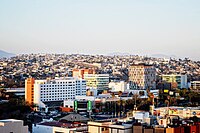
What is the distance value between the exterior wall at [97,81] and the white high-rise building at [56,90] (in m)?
10.1

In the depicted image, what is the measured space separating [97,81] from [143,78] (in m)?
8.03

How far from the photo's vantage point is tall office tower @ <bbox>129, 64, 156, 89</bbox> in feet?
208

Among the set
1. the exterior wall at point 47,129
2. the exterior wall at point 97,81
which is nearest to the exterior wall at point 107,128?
the exterior wall at point 47,129

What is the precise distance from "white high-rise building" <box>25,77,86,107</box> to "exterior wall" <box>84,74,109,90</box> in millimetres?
10125

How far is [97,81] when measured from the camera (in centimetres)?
5847

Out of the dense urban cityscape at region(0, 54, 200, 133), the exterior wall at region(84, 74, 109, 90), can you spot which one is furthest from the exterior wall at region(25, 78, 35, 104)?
the exterior wall at region(84, 74, 109, 90)

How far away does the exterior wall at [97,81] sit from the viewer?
58281 mm

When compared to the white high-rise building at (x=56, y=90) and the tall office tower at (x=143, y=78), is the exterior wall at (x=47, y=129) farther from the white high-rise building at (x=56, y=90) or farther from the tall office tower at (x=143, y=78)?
the tall office tower at (x=143, y=78)

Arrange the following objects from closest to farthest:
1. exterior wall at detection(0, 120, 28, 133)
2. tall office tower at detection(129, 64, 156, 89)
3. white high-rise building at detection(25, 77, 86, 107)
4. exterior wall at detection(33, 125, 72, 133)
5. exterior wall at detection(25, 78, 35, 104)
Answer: exterior wall at detection(0, 120, 28, 133)
exterior wall at detection(33, 125, 72, 133)
white high-rise building at detection(25, 77, 86, 107)
exterior wall at detection(25, 78, 35, 104)
tall office tower at detection(129, 64, 156, 89)

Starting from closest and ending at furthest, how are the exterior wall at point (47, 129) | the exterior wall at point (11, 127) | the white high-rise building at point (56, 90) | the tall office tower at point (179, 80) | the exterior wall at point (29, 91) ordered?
1. the exterior wall at point (11, 127)
2. the exterior wall at point (47, 129)
3. the white high-rise building at point (56, 90)
4. the exterior wall at point (29, 91)
5. the tall office tower at point (179, 80)

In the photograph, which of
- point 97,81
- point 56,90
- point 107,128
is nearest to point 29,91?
point 56,90

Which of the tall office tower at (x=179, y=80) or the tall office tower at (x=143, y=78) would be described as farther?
the tall office tower at (x=179, y=80)

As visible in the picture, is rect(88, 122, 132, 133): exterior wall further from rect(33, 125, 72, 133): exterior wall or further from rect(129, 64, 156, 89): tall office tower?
rect(129, 64, 156, 89): tall office tower

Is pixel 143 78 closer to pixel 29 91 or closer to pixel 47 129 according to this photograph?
pixel 29 91
